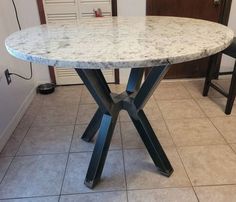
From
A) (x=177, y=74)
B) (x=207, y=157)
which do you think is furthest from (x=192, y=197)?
(x=177, y=74)

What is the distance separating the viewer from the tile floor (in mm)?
1394

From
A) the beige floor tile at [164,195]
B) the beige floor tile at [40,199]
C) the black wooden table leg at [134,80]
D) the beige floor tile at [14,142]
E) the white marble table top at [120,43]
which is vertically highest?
the white marble table top at [120,43]

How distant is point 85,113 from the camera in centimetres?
223

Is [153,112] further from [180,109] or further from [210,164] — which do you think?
[210,164]

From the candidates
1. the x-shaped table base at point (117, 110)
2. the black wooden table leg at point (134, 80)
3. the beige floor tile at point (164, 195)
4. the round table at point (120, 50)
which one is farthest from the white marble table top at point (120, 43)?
the beige floor tile at point (164, 195)

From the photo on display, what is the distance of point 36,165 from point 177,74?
1.92m

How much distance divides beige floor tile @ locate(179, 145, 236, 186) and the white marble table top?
83 cm

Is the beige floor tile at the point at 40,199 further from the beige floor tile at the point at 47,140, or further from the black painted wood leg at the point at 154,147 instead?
the black painted wood leg at the point at 154,147

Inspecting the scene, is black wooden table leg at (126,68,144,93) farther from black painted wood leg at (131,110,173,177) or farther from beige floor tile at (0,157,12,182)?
beige floor tile at (0,157,12,182)

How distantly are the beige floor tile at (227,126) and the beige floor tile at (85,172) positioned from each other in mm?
844

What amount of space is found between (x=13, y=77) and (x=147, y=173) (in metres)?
1.45

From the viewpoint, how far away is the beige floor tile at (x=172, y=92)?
2479mm

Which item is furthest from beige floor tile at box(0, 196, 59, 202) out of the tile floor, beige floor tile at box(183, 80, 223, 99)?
beige floor tile at box(183, 80, 223, 99)

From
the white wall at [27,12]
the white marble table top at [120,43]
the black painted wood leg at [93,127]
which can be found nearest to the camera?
the white marble table top at [120,43]
